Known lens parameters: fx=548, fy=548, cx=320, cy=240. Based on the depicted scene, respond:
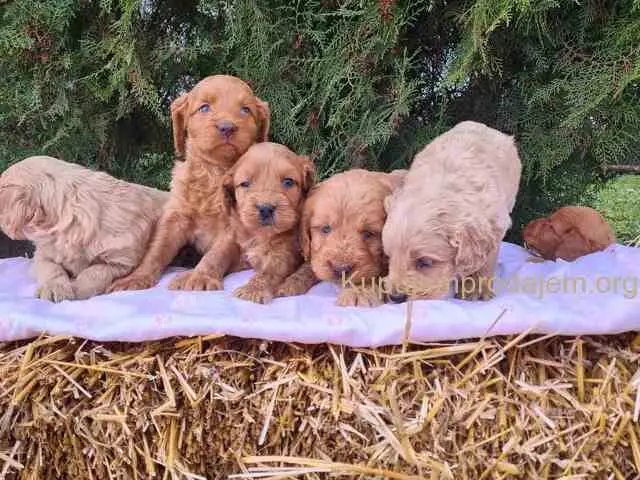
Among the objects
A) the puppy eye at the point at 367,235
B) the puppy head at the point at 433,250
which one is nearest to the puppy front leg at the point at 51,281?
the puppy eye at the point at 367,235

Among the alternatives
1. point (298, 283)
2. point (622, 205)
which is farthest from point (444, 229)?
point (622, 205)

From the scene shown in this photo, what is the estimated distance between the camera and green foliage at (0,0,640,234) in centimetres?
301

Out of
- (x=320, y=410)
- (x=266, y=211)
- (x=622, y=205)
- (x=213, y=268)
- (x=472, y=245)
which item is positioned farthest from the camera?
(x=622, y=205)

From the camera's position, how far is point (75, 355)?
1.98 metres

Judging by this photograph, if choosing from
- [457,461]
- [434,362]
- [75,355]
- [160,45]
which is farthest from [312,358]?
[160,45]

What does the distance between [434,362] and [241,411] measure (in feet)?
2.21

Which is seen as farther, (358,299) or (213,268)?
(213,268)

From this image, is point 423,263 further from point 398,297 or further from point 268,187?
point 268,187

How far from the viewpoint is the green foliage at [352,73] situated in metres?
3.01

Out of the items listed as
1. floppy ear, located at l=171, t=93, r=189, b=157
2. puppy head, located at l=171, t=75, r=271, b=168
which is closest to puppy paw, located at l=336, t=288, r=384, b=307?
puppy head, located at l=171, t=75, r=271, b=168

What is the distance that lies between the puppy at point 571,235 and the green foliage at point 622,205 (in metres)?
1.10

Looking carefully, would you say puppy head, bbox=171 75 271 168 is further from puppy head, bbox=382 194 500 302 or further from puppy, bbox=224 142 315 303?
puppy head, bbox=382 194 500 302

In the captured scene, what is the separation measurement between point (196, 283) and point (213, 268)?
0.59ft

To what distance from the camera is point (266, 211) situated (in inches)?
A: 92.6
